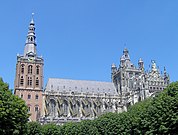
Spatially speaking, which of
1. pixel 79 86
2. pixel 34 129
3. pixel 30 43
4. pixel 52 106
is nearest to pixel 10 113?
pixel 34 129

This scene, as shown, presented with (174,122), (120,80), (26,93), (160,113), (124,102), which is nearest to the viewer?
(174,122)

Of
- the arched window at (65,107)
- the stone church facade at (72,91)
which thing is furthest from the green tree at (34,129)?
the arched window at (65,107)

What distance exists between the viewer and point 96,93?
10850 cm

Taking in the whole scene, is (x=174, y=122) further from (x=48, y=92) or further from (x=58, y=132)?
(x=48, y=92)

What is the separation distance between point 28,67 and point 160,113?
65051mm

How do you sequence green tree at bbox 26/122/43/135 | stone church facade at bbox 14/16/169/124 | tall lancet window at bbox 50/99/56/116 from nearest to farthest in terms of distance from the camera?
green tree at bbox 26/122/43/135 → stone church facade at bbox 14/16/169/124 → tall lancet window at bbox 50/99/56/116

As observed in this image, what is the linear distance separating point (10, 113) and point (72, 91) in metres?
64.6

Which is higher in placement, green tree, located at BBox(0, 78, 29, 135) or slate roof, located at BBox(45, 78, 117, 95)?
slate roof, located at BBox(45, 78, 117, 95)

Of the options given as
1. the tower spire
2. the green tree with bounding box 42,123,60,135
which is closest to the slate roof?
the tower spire

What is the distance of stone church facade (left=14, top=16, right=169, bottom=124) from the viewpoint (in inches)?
3743

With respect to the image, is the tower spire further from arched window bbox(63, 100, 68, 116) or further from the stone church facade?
arched window bbox(63, 100, 68, 116)

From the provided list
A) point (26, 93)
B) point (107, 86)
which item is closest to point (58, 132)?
point (26, 93)

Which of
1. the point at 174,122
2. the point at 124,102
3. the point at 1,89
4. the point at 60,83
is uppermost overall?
the point at 60,83

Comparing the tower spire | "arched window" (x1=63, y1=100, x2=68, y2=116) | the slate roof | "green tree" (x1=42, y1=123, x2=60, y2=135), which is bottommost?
"green tree" (x1=42, y1=123, x2=60, y2=135)
